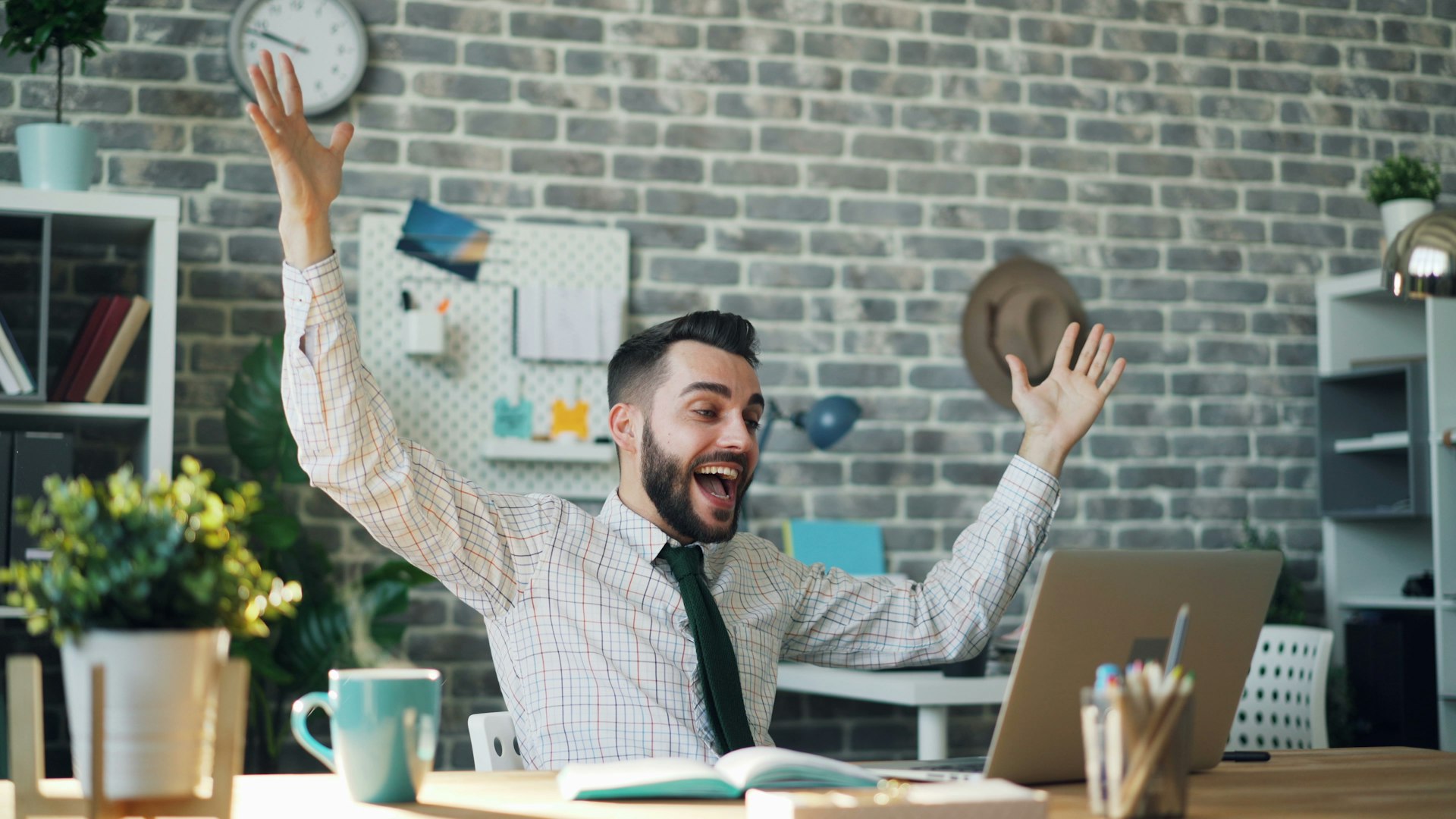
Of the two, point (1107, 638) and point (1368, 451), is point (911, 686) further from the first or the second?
point (1368, 451)

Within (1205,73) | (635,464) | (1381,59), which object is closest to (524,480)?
(635,464)

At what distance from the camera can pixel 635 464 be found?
6.81ft

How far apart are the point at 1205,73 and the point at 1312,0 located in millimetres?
434

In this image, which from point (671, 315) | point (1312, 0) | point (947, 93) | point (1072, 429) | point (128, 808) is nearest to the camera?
point (128, 808)

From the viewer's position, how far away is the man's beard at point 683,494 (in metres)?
1.97

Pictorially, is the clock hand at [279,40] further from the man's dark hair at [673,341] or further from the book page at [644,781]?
the book page at [644,781]

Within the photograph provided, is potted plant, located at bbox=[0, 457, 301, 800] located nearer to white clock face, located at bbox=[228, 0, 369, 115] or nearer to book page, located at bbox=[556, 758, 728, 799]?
book page, located at bbox=[556, 758, 728, 799]

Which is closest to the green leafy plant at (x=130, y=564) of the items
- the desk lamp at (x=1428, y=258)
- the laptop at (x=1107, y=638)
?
the laptop at (x=1107, y=638)

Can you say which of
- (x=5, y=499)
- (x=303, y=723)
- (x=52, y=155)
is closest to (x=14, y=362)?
(x=5, y=499)

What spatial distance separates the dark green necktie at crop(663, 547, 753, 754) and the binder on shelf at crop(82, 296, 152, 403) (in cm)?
170

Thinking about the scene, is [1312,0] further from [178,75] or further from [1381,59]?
[178,75]

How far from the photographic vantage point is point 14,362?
2900 mm

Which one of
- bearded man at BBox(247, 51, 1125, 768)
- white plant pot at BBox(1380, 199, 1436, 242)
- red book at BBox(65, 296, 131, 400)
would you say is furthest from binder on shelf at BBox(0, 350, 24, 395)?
white plant pot at BBox(1380, 199, 1436, 242)

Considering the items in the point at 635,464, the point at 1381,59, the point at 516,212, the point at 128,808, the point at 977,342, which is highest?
the point at 1381,59
